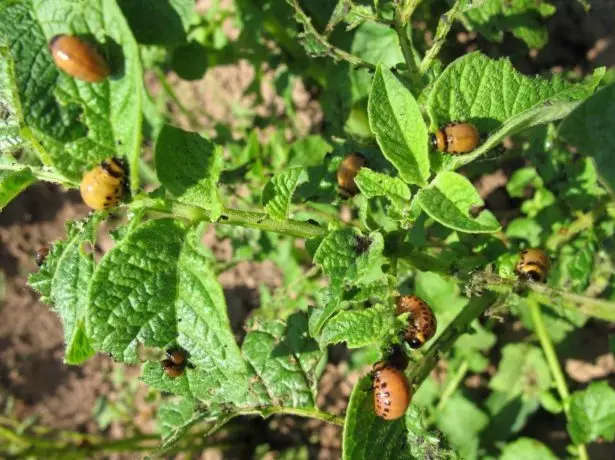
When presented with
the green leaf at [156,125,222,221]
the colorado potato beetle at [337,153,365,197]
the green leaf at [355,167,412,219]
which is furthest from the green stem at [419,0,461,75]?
the green leaf at [156,125,222,221]

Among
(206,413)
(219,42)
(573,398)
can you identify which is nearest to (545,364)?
(573,398)

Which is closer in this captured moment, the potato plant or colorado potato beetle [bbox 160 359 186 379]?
the potato plant

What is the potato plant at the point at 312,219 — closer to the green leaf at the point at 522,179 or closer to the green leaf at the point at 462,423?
the green leaf at the point at 522,179

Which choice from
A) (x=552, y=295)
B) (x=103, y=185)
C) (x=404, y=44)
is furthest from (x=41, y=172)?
(x=552, y=295)

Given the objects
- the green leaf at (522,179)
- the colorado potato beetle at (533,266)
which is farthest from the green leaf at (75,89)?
the green leaf at (522,179)

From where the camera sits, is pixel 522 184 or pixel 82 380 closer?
pixel 522 184

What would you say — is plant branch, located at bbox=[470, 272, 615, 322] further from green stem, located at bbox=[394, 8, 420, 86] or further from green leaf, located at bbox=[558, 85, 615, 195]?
green stem, located at bbox=[394, 8, 420, 86]

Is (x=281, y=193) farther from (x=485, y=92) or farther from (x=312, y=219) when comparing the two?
(x=485, y=92)

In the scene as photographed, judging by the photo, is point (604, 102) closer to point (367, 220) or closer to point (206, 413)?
point (367, 220)
